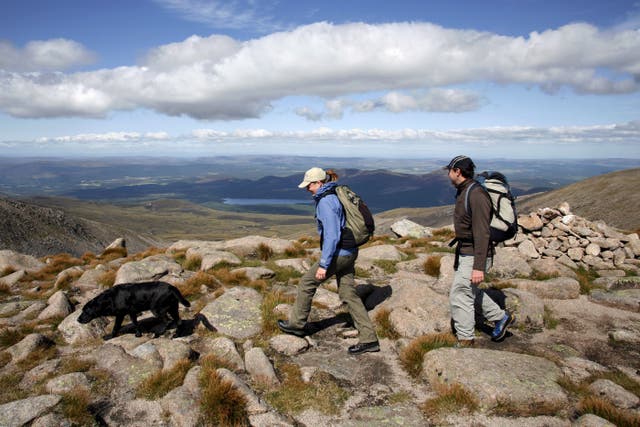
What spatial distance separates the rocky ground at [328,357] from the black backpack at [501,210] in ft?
8.27

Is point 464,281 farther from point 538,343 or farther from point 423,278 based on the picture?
point 423,278

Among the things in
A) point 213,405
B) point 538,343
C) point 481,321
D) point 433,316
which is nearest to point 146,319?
point 213,405

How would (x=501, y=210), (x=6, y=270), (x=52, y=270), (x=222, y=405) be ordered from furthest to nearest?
1. (x=52, y=270)
2. (x=6, y=270)
3. (x=501, y=210)
4. (x=222, y=405)

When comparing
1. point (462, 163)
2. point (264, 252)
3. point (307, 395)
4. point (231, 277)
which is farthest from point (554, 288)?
point (264, 252)

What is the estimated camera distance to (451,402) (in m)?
6.04

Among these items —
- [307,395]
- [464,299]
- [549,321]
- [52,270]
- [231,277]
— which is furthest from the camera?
[52,270]

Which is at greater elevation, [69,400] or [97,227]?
[69,400]

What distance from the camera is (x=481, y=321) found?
32.1 feet

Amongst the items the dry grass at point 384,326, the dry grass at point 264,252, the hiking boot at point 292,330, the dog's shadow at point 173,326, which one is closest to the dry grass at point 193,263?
the dry grass at point 264,252

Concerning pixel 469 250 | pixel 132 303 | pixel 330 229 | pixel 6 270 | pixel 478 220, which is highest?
pixel 478 220

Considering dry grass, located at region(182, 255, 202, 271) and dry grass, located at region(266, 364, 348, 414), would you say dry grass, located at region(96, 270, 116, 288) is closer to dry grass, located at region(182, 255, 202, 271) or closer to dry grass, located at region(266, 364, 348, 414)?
dry grass, located at region(182, 255, 202, 271)

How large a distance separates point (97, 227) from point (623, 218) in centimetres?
13401

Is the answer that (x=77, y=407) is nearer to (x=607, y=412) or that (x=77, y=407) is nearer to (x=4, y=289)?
(x=607, y=412)

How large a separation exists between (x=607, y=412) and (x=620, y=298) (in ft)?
25.9
